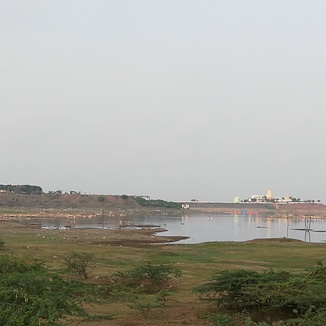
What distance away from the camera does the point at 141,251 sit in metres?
39.4

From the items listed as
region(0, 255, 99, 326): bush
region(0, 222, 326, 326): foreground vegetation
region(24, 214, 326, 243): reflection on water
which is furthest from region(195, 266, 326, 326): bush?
region(24, 214, 326, 243): reflection on water

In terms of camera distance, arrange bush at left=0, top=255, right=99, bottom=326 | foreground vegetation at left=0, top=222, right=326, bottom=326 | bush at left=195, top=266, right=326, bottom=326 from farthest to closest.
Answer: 1. bush at left=195, top=266, right=326, bottom=326
2. foreground vegetation at left=0, top=222, right=326, bottom=326
3. bush at left=0, top=255, right=99, bottom=326

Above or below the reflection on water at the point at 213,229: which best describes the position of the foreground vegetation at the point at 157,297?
above

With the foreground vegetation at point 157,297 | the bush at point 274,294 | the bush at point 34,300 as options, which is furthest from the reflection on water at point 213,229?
the bush at point 34,300

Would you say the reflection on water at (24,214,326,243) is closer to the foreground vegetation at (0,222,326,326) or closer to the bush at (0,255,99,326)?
the foreground vegetation at (0,222,326,326)

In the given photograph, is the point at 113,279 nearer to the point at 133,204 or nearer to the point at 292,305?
the point at 292,305

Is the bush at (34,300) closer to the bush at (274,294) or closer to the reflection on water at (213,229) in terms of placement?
the bush at (274,294)

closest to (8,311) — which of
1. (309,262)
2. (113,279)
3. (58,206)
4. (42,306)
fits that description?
(42,306)

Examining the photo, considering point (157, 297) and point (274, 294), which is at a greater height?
point (274, 294)

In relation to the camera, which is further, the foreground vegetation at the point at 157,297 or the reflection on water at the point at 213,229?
the reflection on water at the point at 213,229

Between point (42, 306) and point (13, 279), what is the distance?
7.07ft

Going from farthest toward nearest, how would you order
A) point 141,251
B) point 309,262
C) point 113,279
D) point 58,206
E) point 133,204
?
point 133,204 → point 58,206 → point 141,251 → point 309,262 → point 113,279

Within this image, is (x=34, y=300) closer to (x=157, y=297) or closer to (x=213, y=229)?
(x=157, y=297)

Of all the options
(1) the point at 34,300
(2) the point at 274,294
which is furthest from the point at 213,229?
(1) the point at 34,300
